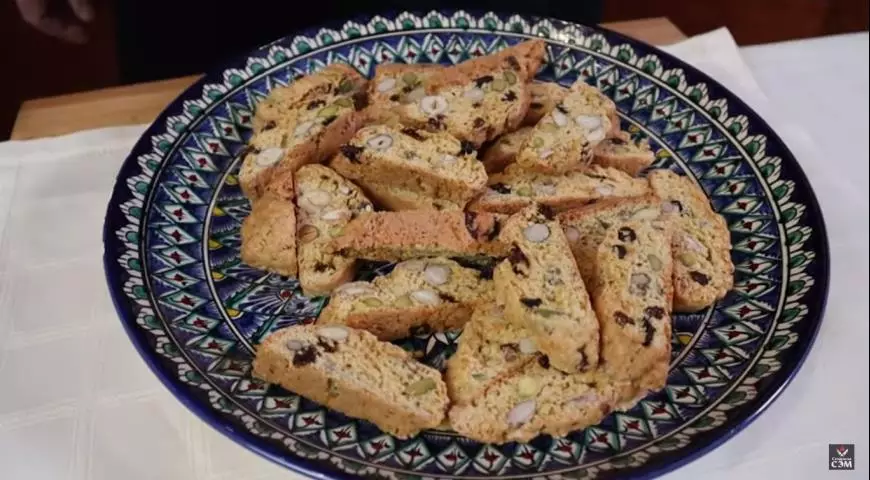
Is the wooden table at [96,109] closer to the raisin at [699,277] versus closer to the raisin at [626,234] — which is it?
the raisin at [626,234]

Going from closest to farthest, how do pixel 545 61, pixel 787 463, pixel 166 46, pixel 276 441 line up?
pixel 276 441, pixel 787 463, pixel 545 61, pixel 166 46

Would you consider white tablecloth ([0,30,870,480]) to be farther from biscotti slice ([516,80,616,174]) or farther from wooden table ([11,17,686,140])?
biscotti slice ([516,80,616,174])

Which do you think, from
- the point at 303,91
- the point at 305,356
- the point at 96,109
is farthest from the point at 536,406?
the point at 96,109

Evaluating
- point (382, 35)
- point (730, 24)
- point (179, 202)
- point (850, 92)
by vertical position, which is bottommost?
point (179, 202)

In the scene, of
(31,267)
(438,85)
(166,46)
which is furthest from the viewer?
(166,46)

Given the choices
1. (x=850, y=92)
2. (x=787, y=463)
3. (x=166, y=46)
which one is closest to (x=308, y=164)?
(x=166, y=46)

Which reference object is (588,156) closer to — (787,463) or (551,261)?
(551,261)
